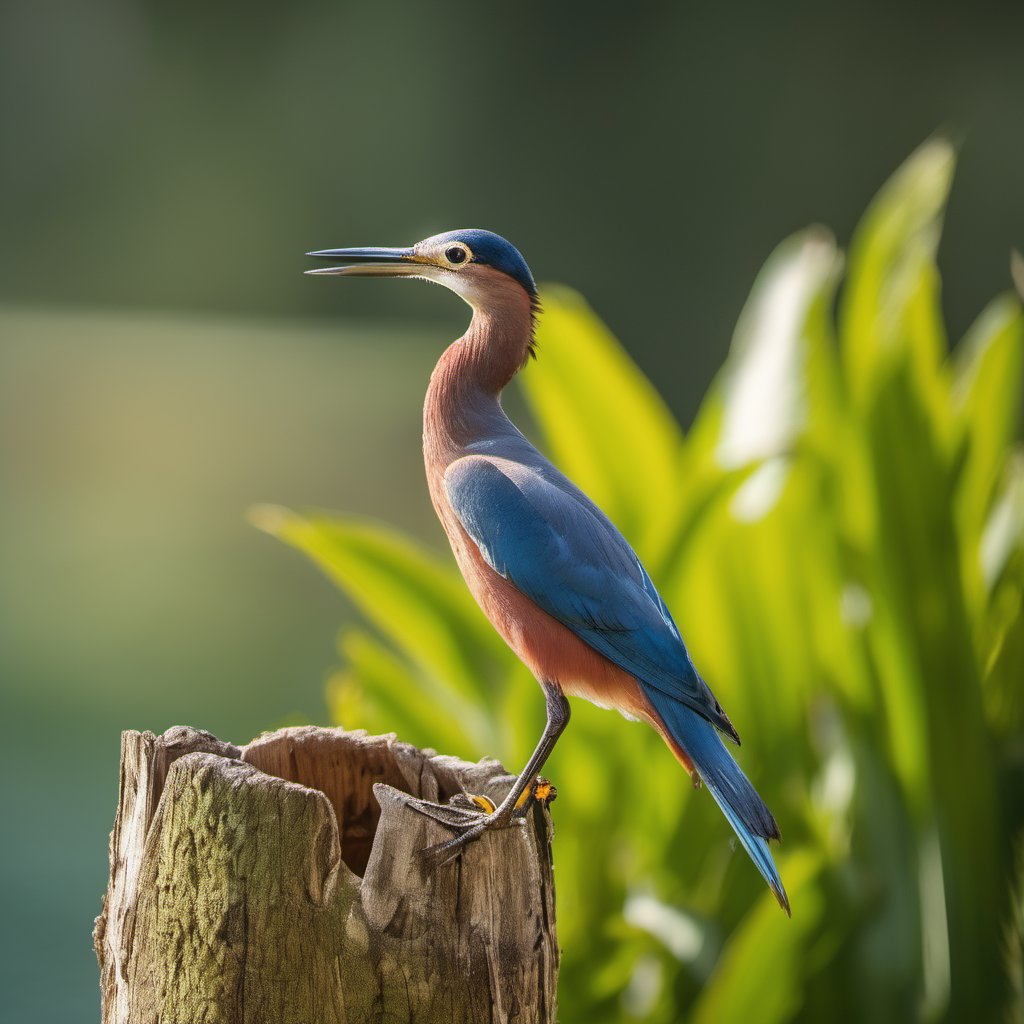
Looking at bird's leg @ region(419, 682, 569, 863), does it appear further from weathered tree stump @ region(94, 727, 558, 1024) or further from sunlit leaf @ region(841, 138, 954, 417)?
sunlit leaf @ region(841, 138, 954, 417)

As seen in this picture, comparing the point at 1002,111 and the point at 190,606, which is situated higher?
the point at 1002,111

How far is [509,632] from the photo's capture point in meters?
0.99

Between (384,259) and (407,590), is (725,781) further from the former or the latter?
(407,590)

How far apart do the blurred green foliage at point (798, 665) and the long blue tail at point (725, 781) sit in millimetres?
843

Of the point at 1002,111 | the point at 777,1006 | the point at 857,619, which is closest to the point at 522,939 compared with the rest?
the point at 777,1006

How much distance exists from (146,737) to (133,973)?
20 centimetres

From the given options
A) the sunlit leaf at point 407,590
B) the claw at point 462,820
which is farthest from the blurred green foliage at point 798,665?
the claw at point 462,820

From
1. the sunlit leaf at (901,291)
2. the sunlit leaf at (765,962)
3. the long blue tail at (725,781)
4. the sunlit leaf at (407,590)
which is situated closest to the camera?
the long blue tail at (725,781)

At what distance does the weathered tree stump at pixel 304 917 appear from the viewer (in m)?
0.91

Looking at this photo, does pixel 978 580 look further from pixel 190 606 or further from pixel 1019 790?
pixel 190 606

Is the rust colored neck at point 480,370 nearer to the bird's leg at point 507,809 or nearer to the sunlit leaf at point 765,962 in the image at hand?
the bird's leg at point 507,809

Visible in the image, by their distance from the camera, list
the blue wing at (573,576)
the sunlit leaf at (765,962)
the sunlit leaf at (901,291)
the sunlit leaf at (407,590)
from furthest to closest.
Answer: the sunlit leaf at (901,291), the sunlit leaf at (407,590), the sunlit leaf at (765,962), the blue wing at (573,576)

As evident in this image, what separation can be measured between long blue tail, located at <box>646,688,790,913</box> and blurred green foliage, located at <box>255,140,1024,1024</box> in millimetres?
843

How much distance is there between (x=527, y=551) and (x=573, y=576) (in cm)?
5
